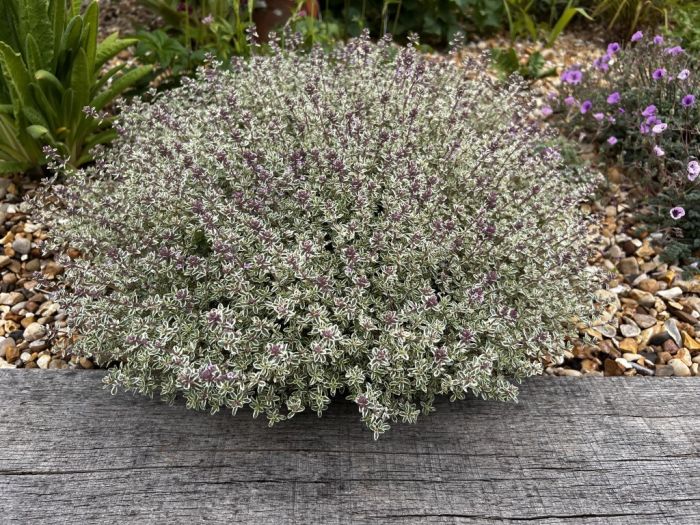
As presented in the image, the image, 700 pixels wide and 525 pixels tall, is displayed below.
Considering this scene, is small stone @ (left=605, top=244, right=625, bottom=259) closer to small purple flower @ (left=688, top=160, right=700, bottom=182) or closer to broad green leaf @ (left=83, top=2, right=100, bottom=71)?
small purple flower @ (left=688, top=160, right=700, bottom=182)

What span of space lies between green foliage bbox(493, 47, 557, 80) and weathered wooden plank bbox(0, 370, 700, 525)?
254cm

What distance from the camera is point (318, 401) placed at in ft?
5.84

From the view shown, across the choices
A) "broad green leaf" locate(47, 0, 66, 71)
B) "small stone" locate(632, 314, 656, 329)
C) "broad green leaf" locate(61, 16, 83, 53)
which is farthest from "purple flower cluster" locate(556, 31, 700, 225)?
"broad green leaf" locate(47, 0, 66, 71)

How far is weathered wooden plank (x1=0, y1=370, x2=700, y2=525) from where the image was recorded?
1.70 metres

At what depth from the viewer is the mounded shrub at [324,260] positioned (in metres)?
1.79

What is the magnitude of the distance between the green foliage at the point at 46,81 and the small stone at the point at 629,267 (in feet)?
8.18

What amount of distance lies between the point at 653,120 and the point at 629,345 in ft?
4.03

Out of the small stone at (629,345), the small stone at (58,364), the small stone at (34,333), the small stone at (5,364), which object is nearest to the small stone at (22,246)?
the small stone at (34,333)

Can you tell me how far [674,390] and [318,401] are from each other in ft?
4.20

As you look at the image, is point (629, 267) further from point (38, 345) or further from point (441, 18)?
point (38, 345)

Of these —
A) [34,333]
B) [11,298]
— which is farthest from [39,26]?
[34,333]

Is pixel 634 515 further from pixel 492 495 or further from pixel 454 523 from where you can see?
pixel 454 523

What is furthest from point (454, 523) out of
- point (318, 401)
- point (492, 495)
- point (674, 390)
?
point (674, 390)

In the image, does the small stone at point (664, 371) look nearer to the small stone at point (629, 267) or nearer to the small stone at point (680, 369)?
the small stone at point (680, 369)
